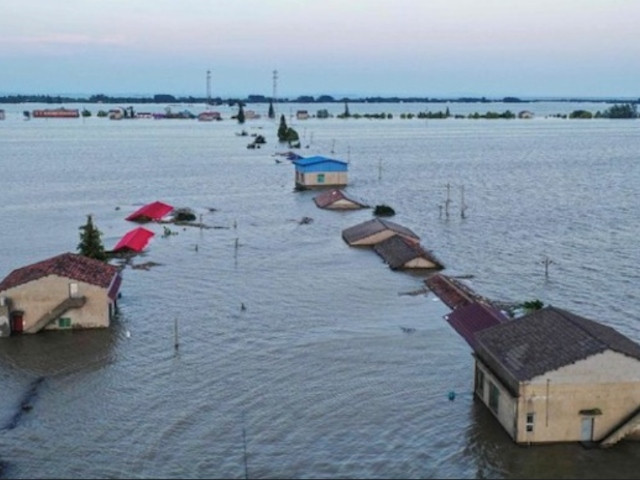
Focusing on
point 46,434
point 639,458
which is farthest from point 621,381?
point 46,434

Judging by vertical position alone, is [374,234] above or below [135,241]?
above

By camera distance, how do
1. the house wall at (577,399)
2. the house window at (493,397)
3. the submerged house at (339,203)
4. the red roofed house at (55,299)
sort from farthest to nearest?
the submerged house at (339,203) → the red roofed house at (55,299) → the house window at (493,397) → the house wall at (577,399)

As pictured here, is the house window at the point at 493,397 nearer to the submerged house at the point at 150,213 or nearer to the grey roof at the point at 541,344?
the grey roof at the point at 541,344

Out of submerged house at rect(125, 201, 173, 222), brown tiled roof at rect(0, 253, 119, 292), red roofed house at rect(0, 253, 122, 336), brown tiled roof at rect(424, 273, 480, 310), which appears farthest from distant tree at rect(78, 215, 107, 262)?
submerged house at rect(125, 201, 173, 222)

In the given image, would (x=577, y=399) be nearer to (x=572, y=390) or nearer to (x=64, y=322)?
(x=572, y=390)

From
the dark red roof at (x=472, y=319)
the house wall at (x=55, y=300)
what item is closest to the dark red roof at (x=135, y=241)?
the house wall at (x=55, y=300)

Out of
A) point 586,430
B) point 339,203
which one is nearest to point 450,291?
point 586,430

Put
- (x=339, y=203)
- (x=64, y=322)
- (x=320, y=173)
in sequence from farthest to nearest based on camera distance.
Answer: (x=320, y=173)
(x=339, y=203)
(x=64, y=322)
